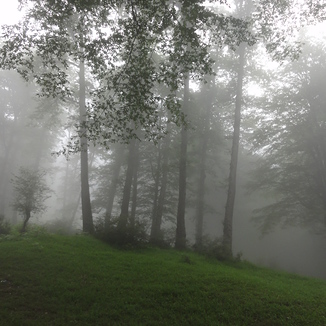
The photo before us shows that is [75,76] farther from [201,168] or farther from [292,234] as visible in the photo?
[292,234]

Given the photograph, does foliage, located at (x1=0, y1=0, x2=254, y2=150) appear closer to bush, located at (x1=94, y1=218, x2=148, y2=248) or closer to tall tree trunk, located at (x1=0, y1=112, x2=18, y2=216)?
bush, located at (x1=94, y1=218, x2=148, y2=248)

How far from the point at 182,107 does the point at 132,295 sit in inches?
461

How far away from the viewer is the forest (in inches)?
255

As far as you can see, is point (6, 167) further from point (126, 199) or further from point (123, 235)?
point (123, 235)

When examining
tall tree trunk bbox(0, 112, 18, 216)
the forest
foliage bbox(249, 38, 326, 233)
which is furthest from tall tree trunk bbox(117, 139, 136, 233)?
tall tree trunk bbox(0, 112, 18, 216)

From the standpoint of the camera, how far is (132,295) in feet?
17.3

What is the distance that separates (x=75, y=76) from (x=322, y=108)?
686 inches

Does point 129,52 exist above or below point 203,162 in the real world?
below

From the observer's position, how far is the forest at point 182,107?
6.48m

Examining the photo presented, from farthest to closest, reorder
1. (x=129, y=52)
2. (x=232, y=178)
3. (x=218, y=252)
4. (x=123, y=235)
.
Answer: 1. (x=232, y=178)
2. (x=218, y=252)
3. (x=123, y=235)
4. (x=129, y=52)

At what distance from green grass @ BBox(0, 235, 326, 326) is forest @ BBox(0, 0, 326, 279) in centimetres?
328

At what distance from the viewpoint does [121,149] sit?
17.8m

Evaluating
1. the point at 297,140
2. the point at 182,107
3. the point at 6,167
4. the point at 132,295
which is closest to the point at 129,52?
the point at 132,295

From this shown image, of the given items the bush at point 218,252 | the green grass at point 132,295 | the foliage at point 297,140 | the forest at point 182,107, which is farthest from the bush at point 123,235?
the foliage at point 297,140
